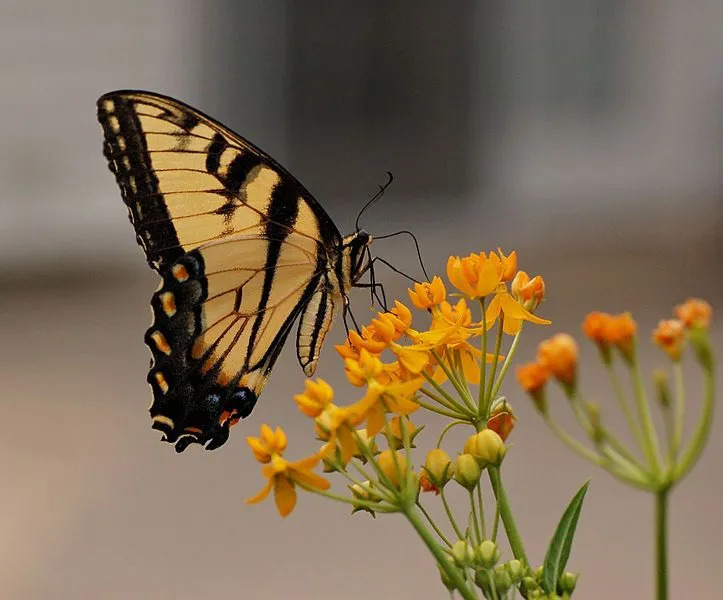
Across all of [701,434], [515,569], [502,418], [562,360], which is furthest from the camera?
[502,418]

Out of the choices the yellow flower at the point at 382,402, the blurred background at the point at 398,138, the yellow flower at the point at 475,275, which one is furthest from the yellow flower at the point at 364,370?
the blurred background at the point at 398,138

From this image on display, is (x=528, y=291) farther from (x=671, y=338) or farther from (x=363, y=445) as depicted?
(x=671, y=338)

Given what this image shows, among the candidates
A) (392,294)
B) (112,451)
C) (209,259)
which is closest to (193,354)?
(209,259)

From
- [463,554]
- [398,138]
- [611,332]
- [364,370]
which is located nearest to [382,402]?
[364,370]

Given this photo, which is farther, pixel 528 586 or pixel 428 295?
pixel 428 295

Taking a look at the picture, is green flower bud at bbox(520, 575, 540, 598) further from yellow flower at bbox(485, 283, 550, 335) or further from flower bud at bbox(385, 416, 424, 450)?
yellow flower at bbox(485, 283, 550, 335)

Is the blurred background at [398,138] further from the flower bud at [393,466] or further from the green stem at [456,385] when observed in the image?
the flower bud at [393,466]

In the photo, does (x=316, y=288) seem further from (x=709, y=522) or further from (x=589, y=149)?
(x=589, y=149)
